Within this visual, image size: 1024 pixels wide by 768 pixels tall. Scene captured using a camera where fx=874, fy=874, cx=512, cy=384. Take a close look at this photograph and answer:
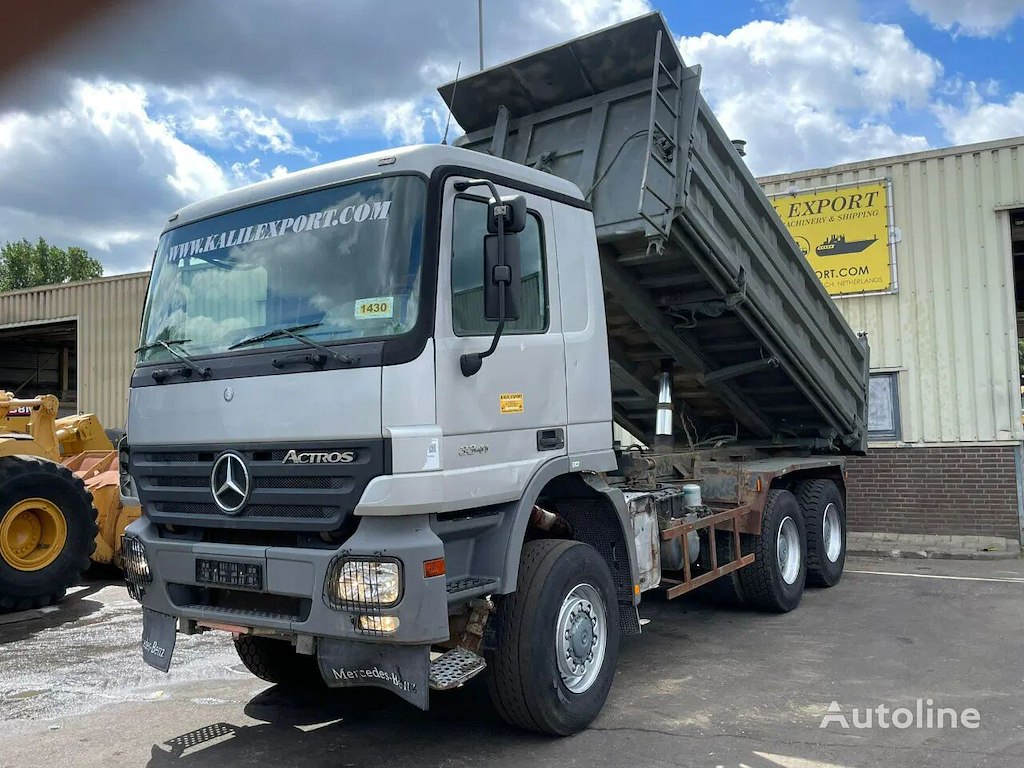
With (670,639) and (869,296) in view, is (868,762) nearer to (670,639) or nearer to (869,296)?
(670,639)

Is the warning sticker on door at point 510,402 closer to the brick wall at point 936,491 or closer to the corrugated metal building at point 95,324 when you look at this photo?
the brick wall at point 936,491

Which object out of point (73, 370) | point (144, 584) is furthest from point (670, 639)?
point (73, 370)

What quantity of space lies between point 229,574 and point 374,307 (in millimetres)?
1456

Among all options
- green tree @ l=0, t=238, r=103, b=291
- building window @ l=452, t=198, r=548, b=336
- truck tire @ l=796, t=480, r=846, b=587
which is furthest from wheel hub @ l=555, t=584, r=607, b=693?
green tree @ l=0, t=238, r=103, b=291

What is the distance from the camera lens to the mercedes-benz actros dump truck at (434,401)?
387 centimetres

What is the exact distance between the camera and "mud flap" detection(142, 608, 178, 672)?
14.6 feet

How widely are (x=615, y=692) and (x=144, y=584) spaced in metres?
2.77

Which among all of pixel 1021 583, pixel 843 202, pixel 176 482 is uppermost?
pixel 843 202

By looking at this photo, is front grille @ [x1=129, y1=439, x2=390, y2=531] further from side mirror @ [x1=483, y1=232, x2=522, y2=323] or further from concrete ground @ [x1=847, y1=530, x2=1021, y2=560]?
concrete ground @ [x1=847, y1=530, x2=1021, y2=560]

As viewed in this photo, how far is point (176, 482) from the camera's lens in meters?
4.46

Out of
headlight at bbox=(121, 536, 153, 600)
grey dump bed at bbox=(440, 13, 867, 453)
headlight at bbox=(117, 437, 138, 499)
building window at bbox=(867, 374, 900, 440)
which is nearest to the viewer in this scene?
headlight at bbox=(121, 536, 153, 600)

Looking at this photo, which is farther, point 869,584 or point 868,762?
point 869,584

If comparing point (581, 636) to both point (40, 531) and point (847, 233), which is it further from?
point (847, 233)

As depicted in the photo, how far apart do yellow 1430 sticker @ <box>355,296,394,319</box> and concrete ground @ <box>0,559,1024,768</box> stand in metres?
2.20
